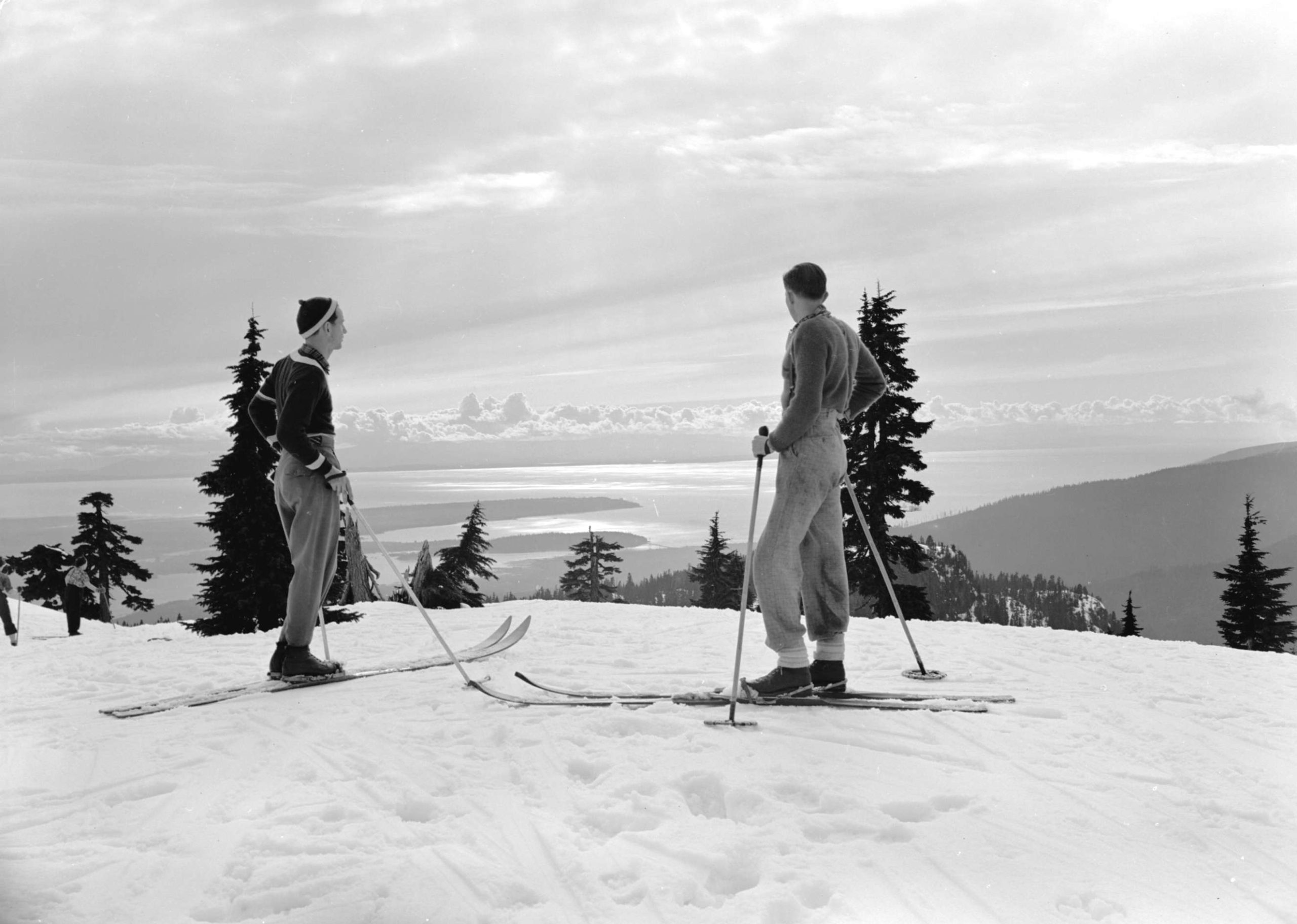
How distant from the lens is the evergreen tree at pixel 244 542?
18.1m

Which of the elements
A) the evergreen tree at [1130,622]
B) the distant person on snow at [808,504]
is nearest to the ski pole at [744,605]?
the distant person on snow at [808,504]

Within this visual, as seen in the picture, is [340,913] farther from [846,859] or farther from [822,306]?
[822,306]

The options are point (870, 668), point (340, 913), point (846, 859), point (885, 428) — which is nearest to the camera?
point (340, 913)

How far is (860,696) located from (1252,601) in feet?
142

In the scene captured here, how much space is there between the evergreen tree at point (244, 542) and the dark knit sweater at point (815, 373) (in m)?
15.6

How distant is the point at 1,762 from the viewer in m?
4.69

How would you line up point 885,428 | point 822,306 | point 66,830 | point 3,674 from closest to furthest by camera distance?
1. point 66,830
2. point 822,306
3. point 3,674
4. point 885,428

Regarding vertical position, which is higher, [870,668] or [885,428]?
[885,428]

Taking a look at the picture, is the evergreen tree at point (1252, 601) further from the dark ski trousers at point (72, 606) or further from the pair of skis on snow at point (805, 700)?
the dark ski trousers at point (72, 606)

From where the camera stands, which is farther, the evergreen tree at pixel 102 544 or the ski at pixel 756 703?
the evergreen tree at pixel 102 544

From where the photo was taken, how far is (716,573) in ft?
126

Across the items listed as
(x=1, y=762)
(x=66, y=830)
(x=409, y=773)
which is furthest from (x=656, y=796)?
(x=1, y=762)

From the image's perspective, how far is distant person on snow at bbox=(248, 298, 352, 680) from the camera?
6074 millimetres

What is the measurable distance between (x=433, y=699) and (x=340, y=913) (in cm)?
292
